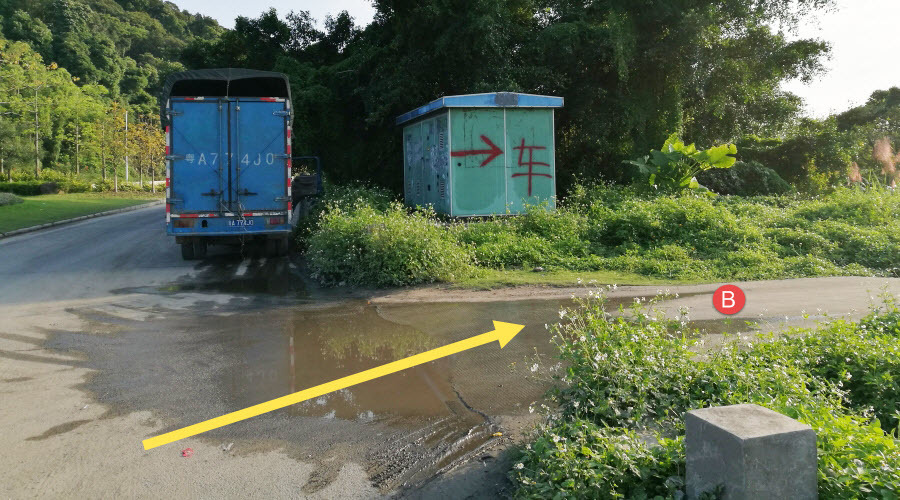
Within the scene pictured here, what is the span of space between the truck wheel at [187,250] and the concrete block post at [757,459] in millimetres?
13358

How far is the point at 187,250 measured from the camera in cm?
1482

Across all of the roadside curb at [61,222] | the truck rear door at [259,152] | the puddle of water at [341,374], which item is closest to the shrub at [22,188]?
the roadside curb at [61,222]

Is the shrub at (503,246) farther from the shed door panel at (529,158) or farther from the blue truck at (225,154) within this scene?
the blue truck at (225,154)

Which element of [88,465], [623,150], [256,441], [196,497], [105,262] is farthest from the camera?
[623,150]

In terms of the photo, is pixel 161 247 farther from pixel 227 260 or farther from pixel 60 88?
pixel 60 88

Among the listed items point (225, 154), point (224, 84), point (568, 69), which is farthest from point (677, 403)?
point (568, 69)

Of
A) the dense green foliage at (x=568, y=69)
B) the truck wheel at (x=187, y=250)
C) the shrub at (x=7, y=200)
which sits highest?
the dense green foliage at (x=568, y=69)

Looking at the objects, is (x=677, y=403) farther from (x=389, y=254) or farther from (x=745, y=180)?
(x=745, y=180)

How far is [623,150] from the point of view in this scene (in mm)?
20609

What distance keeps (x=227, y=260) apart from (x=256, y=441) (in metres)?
10.8

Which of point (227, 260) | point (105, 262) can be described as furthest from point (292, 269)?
point (105, 262)

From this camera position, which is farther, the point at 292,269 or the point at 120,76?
the point at 120,76

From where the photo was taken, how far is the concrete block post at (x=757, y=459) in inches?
116

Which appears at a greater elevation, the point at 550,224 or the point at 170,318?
the point at 550,224
